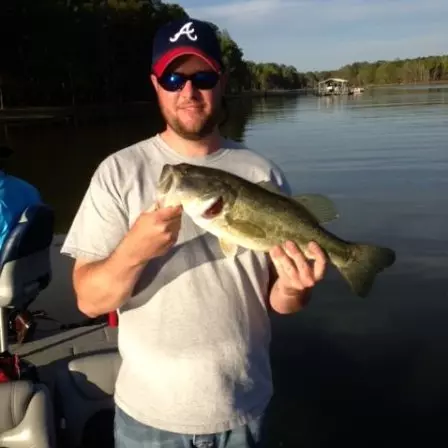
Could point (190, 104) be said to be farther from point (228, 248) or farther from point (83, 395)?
point (83, 395)

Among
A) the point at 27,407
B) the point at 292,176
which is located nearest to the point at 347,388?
the point at 27,407

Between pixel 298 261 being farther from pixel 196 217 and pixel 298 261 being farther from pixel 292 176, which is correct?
pixel 292 176

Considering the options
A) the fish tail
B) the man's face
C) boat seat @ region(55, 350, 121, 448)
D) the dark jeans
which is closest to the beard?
the man's face

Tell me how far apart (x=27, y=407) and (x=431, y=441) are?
4.02 meters

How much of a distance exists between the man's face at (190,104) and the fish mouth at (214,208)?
363 millimetres

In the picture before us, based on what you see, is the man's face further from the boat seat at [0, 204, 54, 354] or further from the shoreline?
the shoreline

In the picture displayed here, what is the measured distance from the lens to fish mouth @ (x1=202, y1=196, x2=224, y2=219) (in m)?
2.52

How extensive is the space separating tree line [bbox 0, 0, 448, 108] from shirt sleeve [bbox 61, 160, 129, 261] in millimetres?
58382

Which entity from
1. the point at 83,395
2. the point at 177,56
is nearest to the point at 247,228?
the point at 177,56

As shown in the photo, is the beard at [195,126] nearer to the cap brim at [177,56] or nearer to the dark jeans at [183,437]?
the cap brim at [177,56]

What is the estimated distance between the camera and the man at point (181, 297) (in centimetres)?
261

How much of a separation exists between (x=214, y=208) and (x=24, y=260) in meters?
2.77

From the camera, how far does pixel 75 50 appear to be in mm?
74125

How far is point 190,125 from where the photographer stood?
2.70 metres
